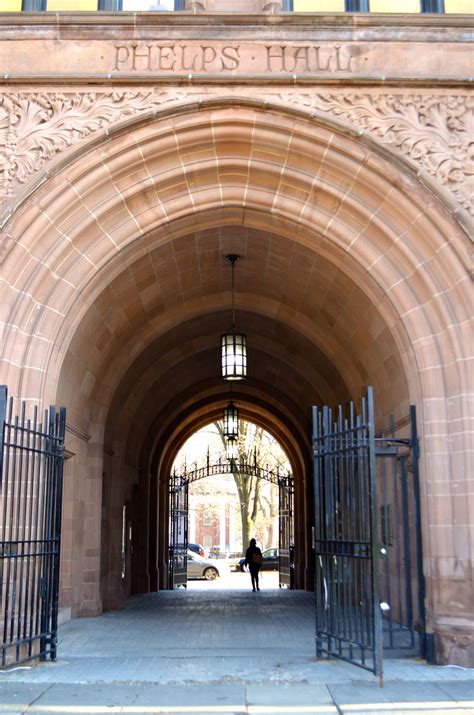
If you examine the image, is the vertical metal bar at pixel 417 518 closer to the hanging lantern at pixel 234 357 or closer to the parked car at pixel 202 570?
the hanging lantern at pixel 234 357

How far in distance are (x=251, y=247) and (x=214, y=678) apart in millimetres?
6220

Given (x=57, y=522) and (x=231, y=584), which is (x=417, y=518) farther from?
(x=231, y=584)

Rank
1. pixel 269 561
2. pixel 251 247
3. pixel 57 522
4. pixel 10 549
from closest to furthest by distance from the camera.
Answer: pixel 10 549 → pixel 57 522 → pixel 251 247 → pixel 269 561

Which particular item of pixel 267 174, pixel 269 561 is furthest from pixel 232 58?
pixel 269 561

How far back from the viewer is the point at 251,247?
11594 millimetres

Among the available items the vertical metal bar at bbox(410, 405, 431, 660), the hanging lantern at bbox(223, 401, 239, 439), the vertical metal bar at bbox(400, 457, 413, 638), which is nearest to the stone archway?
the vertical metal bar at bbox(410, 405, 431, 660)

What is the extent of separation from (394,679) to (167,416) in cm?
1199

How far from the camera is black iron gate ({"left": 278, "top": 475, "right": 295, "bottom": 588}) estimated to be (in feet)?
65.2

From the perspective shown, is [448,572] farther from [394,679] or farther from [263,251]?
[263,251]

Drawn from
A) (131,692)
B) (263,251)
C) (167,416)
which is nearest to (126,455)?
(167,416)

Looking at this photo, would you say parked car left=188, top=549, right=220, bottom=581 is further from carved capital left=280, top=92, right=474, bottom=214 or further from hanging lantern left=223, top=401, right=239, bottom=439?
carved capital left=280, top=92, right=474, bottom=214

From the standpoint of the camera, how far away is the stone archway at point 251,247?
29.1 feet

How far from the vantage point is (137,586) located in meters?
17.3

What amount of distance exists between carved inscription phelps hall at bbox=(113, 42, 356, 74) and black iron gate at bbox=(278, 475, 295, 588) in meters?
12.9
